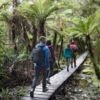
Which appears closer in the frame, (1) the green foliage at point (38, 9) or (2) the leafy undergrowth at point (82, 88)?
(2) the leafy undergrowth at point (82, 88)

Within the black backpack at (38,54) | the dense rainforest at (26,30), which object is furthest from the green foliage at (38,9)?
the black backpack at (38,54)

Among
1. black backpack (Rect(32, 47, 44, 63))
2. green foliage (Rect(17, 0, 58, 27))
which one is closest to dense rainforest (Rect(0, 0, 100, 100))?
green foliage (Rect(17, 0, 58, 27))

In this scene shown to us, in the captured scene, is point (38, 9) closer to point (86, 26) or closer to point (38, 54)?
point (86, 26)

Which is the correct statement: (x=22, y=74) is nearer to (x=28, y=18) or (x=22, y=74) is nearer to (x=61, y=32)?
(x=28, y=18)

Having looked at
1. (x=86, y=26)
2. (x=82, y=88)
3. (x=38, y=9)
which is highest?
(x=38, y=9)

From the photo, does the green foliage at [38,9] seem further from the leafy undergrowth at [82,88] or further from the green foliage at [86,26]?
the leafy undergrowth at [82,88]

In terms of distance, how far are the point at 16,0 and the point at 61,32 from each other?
3740mm

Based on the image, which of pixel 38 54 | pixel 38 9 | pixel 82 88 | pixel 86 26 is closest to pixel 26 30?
pixel 38 9

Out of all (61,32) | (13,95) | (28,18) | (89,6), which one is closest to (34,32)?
(28,18)

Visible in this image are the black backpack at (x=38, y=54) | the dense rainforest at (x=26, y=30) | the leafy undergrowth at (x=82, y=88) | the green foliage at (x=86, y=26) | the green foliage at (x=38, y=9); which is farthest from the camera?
the green foliage at (x=38, y=9)

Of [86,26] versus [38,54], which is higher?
[86,26]

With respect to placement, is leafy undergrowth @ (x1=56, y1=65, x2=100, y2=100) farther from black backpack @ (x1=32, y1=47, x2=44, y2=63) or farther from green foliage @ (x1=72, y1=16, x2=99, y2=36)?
black backpack @ (x1=32, y1=47, x2=44, y2=63)

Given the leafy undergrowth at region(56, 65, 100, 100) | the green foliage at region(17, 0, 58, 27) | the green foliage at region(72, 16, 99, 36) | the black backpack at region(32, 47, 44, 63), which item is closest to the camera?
the black backpack at region(32, 47, 44, 63)

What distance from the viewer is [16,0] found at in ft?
48.2
